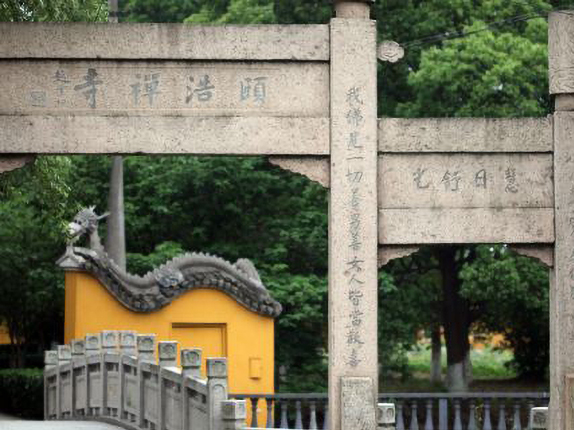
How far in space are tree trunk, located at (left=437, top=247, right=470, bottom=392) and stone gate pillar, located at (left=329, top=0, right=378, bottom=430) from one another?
1374cm

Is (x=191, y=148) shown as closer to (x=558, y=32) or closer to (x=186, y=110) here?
(x=186, y=110)

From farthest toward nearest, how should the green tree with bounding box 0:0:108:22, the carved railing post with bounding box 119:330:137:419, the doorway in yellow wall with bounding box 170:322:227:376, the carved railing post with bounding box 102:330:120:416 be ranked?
1. the doorway in yellow wall with bounding box 170:322:227:376
2. the carved railing post with bounding box 102:330:120:416
3. the carved railing post with bounding box 119:330:137:419
4. the green tree with bounding box 0:0:108:22

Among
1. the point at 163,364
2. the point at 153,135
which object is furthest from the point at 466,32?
the point at 153,135

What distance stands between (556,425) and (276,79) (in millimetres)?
3637

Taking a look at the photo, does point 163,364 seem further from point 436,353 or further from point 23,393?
point 436,353

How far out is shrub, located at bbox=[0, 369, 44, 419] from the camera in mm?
20938

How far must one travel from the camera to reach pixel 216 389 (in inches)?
434

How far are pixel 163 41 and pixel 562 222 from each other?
3.57m

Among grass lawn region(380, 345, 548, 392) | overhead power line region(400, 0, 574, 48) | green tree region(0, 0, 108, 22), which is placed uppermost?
overhead power line region(400, 0, 574, 48)

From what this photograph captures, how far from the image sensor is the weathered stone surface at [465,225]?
11477mm

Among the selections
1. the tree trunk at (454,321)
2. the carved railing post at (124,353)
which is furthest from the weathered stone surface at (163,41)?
the tree trunk at (454,321)

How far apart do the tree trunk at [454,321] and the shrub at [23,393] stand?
7.65 metres

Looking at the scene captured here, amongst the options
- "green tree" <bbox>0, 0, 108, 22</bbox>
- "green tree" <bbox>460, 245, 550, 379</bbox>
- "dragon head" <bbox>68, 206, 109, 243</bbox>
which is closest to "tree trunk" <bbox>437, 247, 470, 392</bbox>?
"green tree" <bbox>460, 245, 550, 379</bbox>

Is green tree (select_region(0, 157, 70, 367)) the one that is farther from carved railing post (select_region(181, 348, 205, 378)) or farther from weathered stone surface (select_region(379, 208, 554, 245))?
weathered stone surface (select_region(379, 208, 554, 245))
